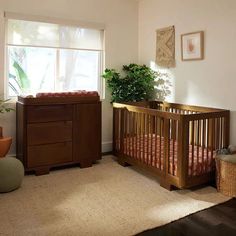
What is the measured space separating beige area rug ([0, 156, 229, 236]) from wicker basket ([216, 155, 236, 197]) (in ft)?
0.29

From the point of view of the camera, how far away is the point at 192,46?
12.0 feet

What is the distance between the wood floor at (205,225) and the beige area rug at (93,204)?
0.10m

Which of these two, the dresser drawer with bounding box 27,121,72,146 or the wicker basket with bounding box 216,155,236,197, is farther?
the dresser drawer with bounding box 27,121,72,146

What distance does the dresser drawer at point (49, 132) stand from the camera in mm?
3408

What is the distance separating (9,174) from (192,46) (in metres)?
2.60

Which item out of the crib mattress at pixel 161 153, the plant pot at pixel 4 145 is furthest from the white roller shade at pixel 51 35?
the crib mattress at pixel 161 153

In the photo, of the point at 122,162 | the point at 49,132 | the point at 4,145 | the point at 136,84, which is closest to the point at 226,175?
the point at 122,162

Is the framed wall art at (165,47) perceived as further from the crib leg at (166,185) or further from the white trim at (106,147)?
the crib leg at (166,185)

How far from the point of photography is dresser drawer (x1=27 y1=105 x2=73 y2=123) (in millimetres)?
3396

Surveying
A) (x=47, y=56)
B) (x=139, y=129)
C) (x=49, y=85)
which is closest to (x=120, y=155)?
(x=139, y=129)

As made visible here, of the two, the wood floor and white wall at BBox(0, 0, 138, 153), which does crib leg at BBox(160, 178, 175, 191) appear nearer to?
the wood floor

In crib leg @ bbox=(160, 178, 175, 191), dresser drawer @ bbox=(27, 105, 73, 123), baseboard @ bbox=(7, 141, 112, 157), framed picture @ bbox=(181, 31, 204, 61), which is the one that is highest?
framed picture @ bbox=(181, 31, 204, 61)

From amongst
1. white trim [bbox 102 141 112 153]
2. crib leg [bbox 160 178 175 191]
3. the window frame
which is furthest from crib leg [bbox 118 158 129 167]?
the window frame

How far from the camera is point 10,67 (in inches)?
148
